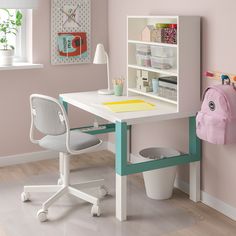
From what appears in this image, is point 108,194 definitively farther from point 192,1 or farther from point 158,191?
point 192,1

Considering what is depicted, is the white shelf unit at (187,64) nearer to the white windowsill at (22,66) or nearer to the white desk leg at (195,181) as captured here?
the white desk leg at (195,181)

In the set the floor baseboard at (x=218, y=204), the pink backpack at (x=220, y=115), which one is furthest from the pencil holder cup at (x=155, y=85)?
the floor baseboard at (x=218, y=204)

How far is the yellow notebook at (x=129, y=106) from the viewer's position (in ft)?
10.8

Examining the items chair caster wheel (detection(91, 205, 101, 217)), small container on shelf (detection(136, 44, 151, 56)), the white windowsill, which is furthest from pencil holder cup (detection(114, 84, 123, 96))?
chair caster wheel (detection(91, 205, 101, 217))

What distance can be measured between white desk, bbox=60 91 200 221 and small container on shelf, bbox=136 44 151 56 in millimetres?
358

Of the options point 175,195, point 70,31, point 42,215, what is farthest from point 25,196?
point 70,31

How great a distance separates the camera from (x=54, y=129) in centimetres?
311

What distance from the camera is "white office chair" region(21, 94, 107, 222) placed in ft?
10.1

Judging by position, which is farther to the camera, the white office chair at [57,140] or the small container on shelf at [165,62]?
the small container on shelf at [165,62]

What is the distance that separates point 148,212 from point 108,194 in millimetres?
426

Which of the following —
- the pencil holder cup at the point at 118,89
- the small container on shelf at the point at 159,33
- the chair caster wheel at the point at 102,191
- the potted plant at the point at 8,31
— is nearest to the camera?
the small container on shelf at the point at 159,33

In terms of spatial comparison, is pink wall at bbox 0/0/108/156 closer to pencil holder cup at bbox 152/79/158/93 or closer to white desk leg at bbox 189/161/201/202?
pencil holder cup at bbox 152/79/158/93

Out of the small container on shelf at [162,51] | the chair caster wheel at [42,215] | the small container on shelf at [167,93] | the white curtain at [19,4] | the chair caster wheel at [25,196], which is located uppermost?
the white curtain at [19,4]

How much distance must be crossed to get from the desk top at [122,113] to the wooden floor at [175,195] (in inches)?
26.1
